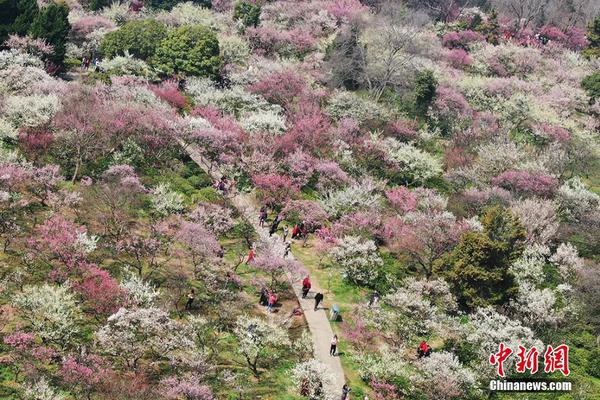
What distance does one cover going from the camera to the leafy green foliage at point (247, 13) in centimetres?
8462

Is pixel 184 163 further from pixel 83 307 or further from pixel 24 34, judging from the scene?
pixel 24 34

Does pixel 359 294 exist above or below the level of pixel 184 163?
below

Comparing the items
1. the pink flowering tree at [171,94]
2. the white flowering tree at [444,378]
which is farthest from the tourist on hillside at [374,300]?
the pink flowering tree at [171,94]

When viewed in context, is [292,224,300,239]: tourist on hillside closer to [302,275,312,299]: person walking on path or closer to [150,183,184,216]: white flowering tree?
[302,275,312,299]: person walking on path

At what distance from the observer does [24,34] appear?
210 ft

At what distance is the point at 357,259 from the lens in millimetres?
41844

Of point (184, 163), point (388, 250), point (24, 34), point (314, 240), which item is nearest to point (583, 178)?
point (388, 250)

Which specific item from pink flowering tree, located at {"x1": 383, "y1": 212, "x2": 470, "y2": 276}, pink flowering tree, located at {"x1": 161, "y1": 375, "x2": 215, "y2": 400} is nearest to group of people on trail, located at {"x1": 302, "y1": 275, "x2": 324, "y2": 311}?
pink flowering tree, located at {"x1": 383, "y1": 212, "x2": 470, "y2": 276}

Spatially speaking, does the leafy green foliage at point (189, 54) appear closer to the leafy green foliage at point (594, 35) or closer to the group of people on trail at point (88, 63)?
the group of people on trail at point (88, 63)

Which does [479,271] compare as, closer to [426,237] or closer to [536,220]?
[426,237]

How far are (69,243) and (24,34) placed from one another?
38.4 metres

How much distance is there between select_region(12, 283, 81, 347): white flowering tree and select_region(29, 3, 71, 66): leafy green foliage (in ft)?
136

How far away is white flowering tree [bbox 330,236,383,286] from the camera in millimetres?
41875

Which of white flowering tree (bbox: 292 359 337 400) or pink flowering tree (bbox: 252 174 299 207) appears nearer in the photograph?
white flowering tree (bbox: 292 359 337 400)
